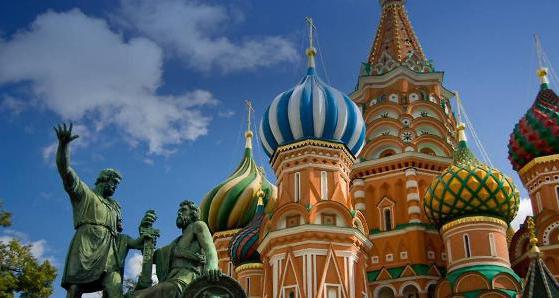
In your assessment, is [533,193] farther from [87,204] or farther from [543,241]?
[87,204]

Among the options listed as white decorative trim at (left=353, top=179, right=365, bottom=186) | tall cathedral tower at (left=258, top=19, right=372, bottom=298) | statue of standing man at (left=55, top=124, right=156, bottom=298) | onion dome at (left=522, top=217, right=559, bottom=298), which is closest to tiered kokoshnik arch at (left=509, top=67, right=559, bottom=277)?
white decorative trim at (left=353, top=179, right=365, bottom=186)

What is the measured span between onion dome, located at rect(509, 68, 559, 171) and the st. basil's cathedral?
39 millimetres

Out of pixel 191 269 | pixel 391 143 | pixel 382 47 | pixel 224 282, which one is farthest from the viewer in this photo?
pixel 382 47

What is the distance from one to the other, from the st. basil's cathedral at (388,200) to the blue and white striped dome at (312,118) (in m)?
0.04

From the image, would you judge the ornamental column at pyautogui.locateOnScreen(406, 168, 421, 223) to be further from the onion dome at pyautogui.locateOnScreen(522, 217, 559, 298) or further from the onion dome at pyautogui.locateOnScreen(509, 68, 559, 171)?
the onion dome at pyautogui.locateOnScreen(522, 217, 559, 298)

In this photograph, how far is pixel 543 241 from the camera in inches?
883

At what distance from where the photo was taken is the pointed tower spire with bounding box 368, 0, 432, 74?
2868cm

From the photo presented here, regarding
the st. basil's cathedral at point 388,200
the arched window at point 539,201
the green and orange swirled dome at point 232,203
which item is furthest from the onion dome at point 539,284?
the green and orange swirled dome at point 232,203

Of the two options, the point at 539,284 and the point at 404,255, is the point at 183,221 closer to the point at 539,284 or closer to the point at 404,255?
the point at 539,284

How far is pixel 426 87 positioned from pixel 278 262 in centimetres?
1179

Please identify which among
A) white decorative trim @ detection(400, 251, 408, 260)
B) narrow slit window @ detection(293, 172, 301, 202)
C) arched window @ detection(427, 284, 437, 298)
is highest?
narrow slit window @ detection(293, 172, 301, 202)

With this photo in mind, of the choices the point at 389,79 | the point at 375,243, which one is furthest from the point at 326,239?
the point at 389,79

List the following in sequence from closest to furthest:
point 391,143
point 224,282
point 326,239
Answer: point 224,282, point 326,239, point 391,143

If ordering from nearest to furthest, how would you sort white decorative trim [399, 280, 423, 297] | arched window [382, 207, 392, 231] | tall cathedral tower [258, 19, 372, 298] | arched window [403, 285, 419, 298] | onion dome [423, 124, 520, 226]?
tall cathedral tower [258, 19, 372, 298] < onion dome [423, 124, 520, 226] < white decorative trim [399, 280, 423, 297] < arched window [403, 285, 419, 298] < arched window [382, 207, 392, 231]
